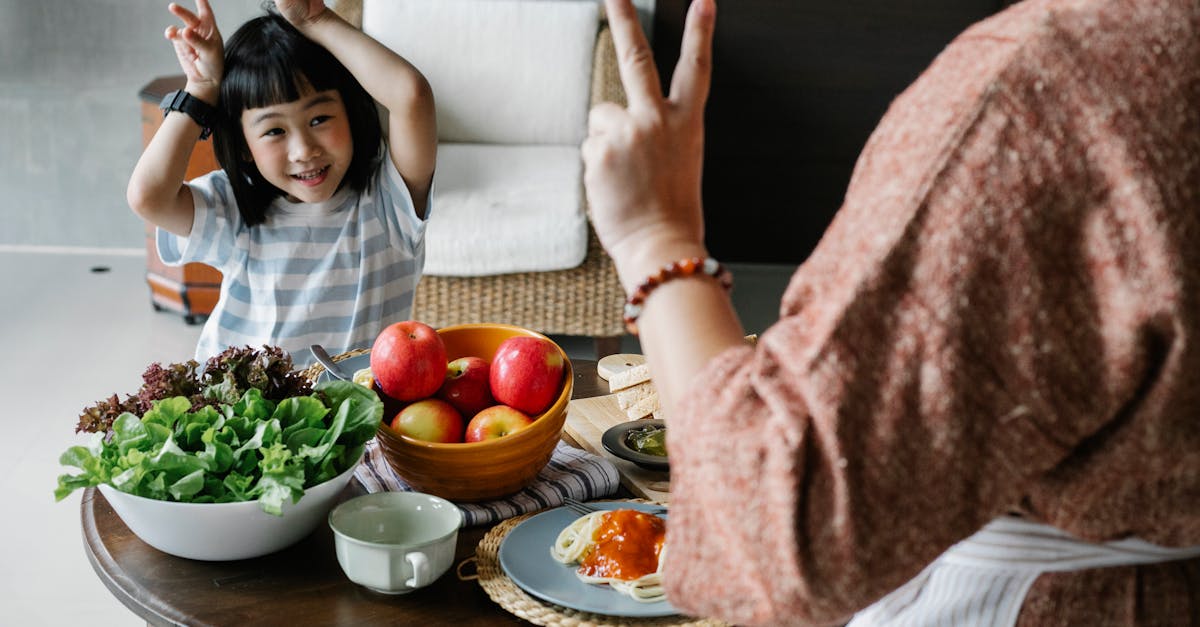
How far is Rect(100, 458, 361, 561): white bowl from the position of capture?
40.7 inches

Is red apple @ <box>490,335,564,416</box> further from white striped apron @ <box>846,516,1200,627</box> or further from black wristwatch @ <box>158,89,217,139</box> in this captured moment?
black wristwatch @ <box>158,89,217,139</box>

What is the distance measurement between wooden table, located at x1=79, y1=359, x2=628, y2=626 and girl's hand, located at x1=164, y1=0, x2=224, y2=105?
2.69ft

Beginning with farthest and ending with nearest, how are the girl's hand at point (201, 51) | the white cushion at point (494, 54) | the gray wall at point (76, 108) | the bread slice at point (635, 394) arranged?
the gray wall at point (76, 108) → the white cushion at point (494, 54) → the girl's hand at point (201, 51) → the bread slice at point (635, 394)

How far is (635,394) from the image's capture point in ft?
4.83

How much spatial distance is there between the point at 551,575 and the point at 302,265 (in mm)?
967

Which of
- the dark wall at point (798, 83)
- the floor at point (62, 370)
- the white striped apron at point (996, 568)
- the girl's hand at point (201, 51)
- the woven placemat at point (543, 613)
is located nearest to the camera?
the white striped apron at point (996, 568)

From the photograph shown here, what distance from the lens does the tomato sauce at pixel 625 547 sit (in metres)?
1.05

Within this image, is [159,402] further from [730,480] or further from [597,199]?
[730,480]

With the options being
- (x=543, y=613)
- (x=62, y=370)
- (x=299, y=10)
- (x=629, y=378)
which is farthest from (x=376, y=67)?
(x=62, y=370)

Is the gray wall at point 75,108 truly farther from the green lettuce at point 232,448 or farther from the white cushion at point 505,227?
the green lettuce at point 232,448

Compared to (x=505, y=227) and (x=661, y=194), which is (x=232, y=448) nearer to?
(x=661, y=194)

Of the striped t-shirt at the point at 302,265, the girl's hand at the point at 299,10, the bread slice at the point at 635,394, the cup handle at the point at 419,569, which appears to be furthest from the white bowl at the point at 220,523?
the girl's hand at the point at 299,10

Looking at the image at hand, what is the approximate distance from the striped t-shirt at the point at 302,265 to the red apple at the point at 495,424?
683 millimetres

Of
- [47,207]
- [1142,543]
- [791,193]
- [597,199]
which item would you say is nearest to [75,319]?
[47,207]
